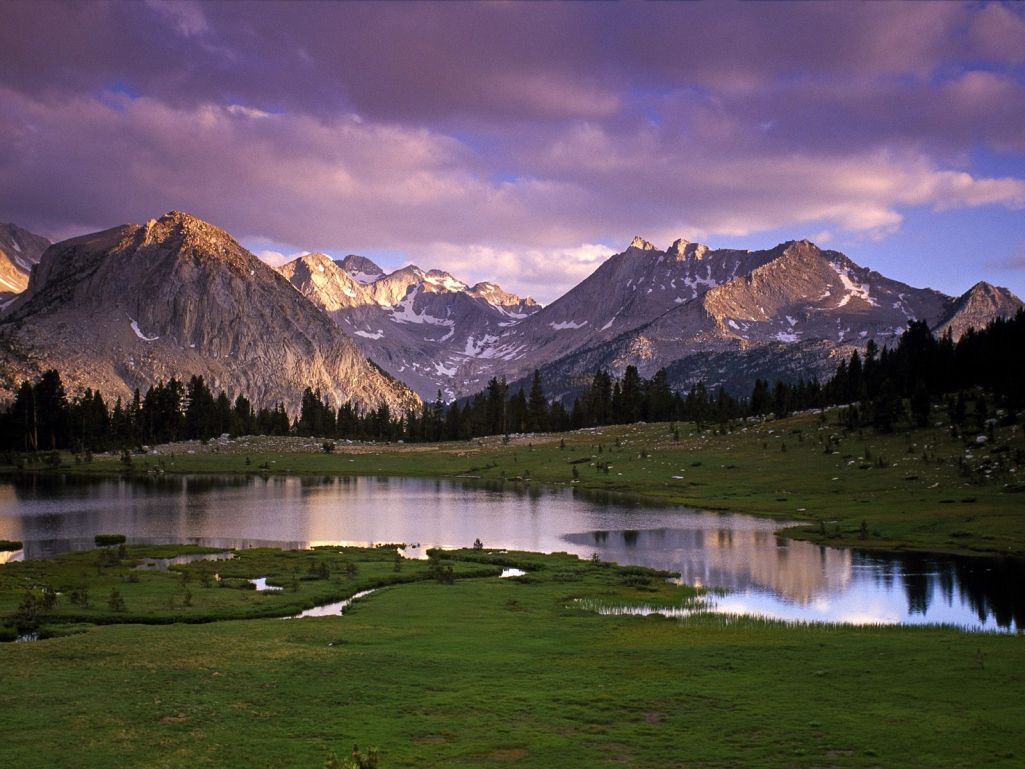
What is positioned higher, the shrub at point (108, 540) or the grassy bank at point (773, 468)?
the grassy bank at point (773, 468)

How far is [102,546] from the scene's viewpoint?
6303 centimetres

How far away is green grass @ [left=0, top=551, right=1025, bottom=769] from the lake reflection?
10.9 m

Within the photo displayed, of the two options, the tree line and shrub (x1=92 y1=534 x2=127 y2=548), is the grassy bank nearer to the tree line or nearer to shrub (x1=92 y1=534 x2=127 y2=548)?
the tree line

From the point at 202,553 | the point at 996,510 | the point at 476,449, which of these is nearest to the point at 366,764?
the point at 202,553

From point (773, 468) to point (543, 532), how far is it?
44.9m

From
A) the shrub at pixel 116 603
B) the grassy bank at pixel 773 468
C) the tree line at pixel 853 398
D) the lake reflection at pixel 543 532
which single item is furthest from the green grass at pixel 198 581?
the tree line at pixel 853 398

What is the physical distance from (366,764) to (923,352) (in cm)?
14102

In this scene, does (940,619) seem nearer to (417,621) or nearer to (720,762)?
(417,621)

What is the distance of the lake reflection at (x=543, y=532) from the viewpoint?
4569cm

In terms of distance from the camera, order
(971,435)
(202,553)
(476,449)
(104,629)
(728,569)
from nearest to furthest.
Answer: (104,629), (728,569), (202,553), (971,435), (476,449)

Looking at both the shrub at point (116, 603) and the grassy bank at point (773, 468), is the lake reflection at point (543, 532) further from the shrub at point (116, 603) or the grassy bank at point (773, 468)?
the shrub at point (116, 603)

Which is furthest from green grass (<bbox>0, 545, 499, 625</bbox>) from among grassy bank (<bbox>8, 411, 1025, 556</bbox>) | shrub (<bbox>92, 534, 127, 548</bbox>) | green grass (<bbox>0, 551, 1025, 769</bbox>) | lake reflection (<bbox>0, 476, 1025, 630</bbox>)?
grassy bank (<bbox>8, 411, 1025, 556</bbox>)

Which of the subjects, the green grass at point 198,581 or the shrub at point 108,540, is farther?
the shrub at point 108,540

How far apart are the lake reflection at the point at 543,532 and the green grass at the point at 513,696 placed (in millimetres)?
10911
